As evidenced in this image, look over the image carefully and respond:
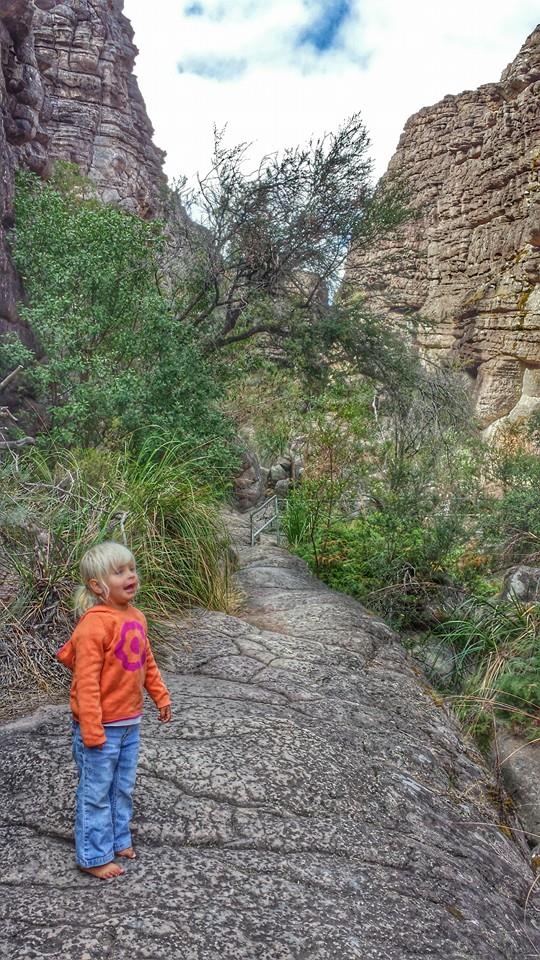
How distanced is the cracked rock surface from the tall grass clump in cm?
60

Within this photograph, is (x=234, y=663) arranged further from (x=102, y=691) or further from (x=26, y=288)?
(x=26, y=288)

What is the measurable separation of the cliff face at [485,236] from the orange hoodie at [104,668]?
1816 cm

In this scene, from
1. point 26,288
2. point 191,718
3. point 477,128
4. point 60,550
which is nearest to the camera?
point 191,718

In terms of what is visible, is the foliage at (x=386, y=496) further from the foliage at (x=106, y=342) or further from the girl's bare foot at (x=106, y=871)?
the girl's bare foot at (x=106, y=871)

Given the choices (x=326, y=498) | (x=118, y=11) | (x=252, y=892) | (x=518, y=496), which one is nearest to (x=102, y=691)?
(x=252, y=892)

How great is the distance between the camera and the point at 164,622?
530 centimetres

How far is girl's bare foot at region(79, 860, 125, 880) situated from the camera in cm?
244

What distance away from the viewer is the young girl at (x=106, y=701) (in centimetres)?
243

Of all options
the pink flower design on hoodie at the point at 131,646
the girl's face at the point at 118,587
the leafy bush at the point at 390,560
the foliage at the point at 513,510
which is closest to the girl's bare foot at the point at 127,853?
the pink flower design on hoodie at the point at 131,646

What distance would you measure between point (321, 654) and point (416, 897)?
2666 mm

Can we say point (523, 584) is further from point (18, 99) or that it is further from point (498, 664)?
point (18, 99)

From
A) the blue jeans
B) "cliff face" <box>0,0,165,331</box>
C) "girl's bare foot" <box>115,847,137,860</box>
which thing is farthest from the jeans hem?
"cliff face" <box>0,0,165,331</box>

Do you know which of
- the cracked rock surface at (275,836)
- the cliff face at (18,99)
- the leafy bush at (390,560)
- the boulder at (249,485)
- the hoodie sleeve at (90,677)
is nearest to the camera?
the cracked rock surface at (275,836)

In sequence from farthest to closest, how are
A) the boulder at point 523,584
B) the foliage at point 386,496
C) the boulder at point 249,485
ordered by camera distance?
the boulder at point 249,485 → the foliage at point 386,496 → the boulder at point 523,584
